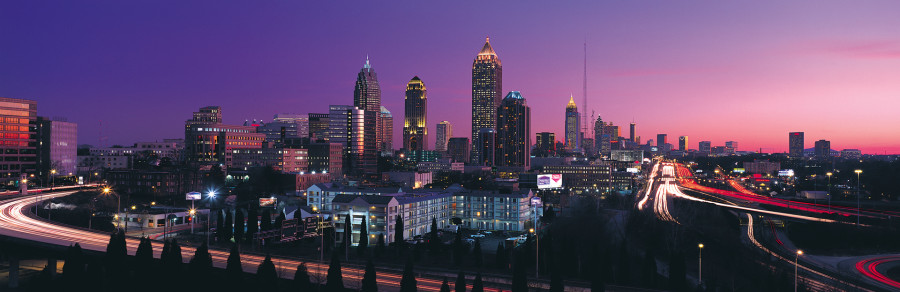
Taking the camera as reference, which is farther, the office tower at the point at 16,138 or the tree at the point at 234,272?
the office tower at the point at 16,138

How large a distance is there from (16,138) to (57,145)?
29.7m

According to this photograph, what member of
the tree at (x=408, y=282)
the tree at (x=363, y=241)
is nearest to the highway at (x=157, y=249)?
the tree at (x=408, y=282)

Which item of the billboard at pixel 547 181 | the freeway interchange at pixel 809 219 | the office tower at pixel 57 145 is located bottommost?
the freeway interchange at pixel 809 219

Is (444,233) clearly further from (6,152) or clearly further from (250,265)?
(6,152)

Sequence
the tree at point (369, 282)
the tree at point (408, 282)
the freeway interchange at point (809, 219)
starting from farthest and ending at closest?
the freeway interchange at point (809, 219)
the tree at point (369, 282)
the tree at point (408, 282)

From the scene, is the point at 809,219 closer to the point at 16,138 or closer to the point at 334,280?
the point at 334,280

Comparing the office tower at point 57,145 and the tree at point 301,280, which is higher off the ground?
the office tower at point 57,145

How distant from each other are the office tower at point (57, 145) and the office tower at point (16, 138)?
16.2 meters

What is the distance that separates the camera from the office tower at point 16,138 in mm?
Result: 114625

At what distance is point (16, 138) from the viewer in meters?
118

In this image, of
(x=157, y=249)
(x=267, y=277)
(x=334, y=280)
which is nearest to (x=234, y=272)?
(x=267, y=277)

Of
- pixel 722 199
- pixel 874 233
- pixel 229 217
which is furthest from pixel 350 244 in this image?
pixel 722 199

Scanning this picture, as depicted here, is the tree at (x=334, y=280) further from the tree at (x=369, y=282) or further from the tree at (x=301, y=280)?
the tree at (x=369, y=282)

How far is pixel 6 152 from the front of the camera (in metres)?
115
